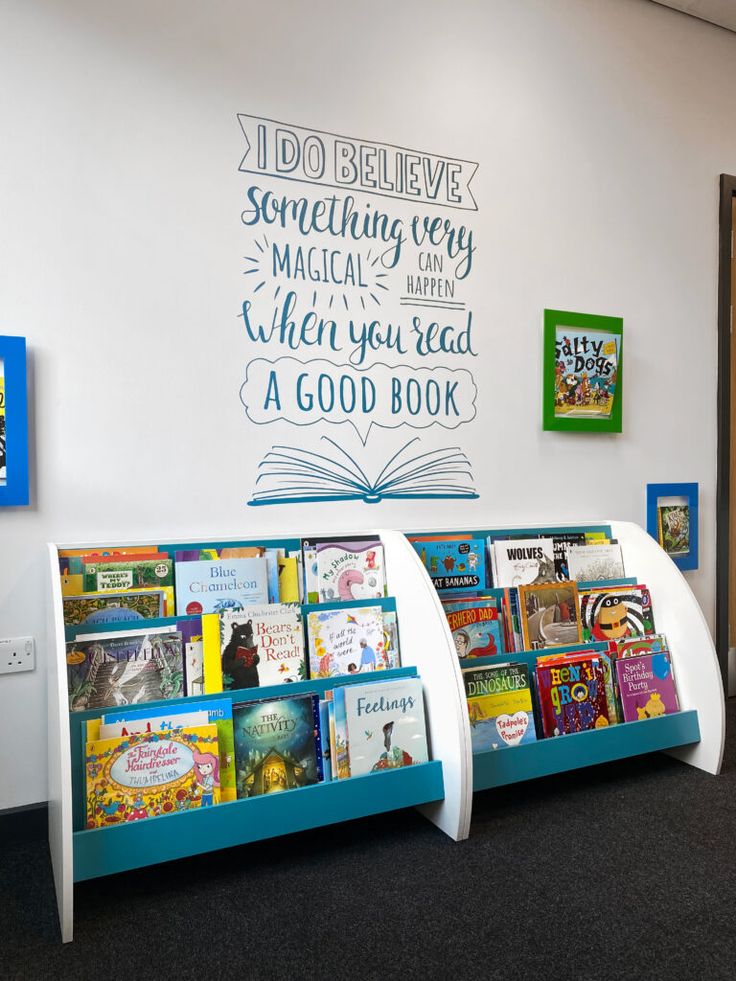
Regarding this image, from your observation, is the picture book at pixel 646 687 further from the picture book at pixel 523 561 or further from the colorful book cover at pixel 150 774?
the colorful book cover at pixel 150 774

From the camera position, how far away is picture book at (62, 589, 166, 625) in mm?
1808

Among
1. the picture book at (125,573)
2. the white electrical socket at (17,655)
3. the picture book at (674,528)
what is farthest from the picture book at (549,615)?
the white electrical socket at (17,655)

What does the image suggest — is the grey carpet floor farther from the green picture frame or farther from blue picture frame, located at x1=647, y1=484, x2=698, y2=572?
the green picture frame

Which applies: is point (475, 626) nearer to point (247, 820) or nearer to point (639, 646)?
point (639, 646)

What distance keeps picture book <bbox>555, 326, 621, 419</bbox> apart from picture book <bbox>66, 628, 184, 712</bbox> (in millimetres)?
1520

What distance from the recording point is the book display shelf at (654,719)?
2.03 metres

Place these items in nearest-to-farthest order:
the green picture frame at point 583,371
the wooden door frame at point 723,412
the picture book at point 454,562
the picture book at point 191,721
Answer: the picture book at point 191,721 < the picture book at point 454,562 < the green picture frame at point 583,371 < the wooden door frame at point 723,412

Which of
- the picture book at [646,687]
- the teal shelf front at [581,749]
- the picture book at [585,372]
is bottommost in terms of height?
the teal shelf front at [581,749]

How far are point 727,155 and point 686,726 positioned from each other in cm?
219

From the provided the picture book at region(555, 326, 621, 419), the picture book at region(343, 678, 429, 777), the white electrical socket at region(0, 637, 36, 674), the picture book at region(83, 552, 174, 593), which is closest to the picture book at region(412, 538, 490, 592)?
the picture book at region(343, 678, 429, 777)

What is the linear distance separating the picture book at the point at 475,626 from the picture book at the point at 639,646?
382 mm

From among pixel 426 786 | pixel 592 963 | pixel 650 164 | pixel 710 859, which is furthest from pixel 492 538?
pixel 650 164

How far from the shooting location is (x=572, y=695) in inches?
85.7

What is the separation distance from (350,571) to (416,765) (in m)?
0.55
